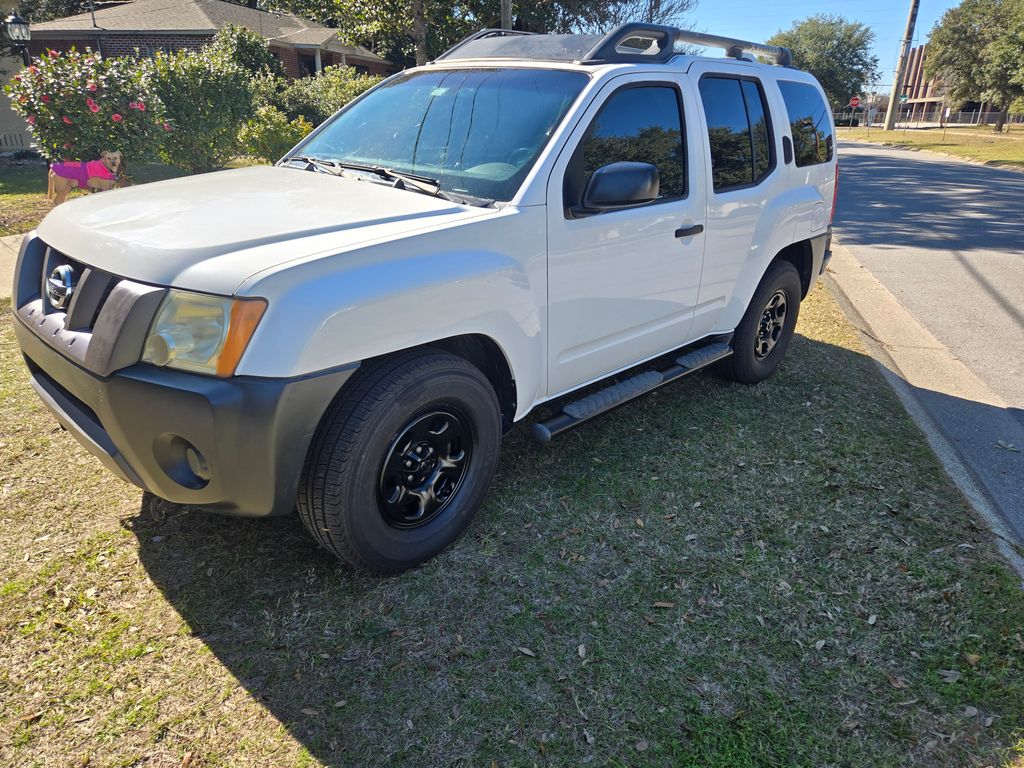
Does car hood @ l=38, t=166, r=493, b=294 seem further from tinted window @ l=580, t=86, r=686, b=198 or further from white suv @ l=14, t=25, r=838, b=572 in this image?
tinted window @ l=580, t=86, r=686, b=198

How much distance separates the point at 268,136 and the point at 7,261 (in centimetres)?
626

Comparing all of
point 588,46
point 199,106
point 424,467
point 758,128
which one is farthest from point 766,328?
point 199,106

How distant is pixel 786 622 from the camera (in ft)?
9.44

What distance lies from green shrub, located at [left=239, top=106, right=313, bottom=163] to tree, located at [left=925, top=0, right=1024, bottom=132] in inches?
1746

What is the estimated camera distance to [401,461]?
2873mm

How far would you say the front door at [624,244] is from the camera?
3.20 m

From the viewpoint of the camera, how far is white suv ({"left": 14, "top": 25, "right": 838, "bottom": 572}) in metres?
2.33

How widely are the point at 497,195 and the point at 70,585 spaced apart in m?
2.39

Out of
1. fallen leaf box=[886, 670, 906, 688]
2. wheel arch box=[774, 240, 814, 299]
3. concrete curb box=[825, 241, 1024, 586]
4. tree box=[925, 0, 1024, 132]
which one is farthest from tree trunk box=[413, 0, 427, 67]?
tree box=[925, 0, 1024, 132]

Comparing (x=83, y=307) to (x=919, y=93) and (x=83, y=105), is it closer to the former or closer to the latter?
(x=83, y=105)

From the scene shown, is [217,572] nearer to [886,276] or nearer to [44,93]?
[886,276]

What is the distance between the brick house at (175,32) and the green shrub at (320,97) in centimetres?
836

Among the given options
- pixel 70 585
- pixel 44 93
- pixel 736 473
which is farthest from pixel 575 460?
pixel 44 93

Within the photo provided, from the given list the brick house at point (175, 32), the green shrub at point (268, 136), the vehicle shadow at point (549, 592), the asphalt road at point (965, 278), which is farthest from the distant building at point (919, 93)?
the vehicle shadow at point (549, 592)
